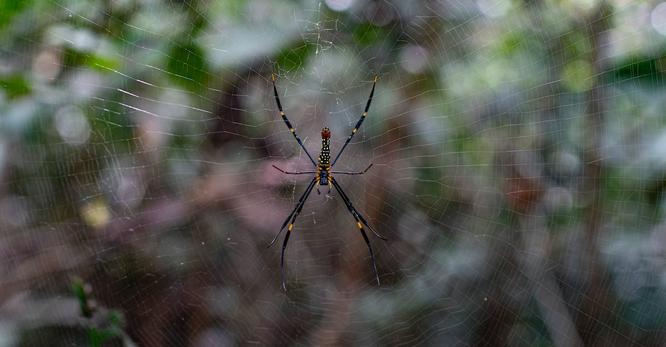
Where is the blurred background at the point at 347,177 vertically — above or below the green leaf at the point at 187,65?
below

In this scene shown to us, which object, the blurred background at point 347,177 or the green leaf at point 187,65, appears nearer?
the green leaf at point 187,65

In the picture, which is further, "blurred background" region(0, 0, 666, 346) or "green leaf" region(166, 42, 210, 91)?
"blurred background" region(0, 0, 666, 346)

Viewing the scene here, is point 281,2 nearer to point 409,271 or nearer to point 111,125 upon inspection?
point 111,125

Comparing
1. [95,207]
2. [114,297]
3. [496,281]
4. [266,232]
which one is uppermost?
[95,207]

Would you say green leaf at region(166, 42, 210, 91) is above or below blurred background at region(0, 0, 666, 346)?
above

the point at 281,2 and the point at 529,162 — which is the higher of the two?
the point at 281,2

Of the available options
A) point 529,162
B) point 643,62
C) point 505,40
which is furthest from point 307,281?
point 643,62

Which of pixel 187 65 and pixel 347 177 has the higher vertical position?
pixel 187 65

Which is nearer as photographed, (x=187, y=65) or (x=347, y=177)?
(x=187, y=65)
